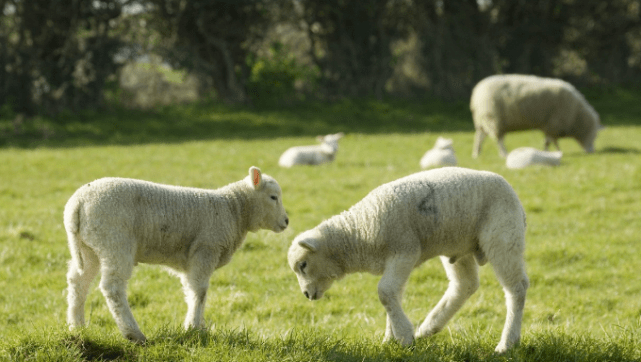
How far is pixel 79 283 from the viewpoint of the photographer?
13.5 ft

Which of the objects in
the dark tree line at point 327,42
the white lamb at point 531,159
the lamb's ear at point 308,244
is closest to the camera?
the lamb's ear at point 308,244

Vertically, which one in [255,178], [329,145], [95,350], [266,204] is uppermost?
[255,178]

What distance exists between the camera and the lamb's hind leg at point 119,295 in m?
3.71

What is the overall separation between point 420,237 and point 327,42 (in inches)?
824

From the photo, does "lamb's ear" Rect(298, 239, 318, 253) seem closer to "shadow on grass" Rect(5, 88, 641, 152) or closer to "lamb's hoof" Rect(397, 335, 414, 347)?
"lamb's hoof" Rect(397, 335, 414, 347)

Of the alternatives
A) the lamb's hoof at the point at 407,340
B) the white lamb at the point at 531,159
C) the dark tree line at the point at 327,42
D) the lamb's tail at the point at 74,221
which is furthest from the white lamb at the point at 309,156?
the dark tree line at the point at 327,42

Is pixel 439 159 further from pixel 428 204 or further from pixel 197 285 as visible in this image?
pixel 197 285

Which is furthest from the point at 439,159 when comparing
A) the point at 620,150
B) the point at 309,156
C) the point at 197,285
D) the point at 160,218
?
the point at 160,218

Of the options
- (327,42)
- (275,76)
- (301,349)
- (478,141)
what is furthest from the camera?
(327,42)

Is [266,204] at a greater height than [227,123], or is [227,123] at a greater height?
[266,204]

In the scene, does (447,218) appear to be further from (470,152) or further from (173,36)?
(173,36)

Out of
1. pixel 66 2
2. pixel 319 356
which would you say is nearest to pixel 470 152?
pixel 319 356

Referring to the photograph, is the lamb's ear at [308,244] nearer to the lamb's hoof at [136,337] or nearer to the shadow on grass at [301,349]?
the shadow on grass at [301,349]

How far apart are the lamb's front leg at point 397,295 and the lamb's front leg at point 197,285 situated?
1.20m
